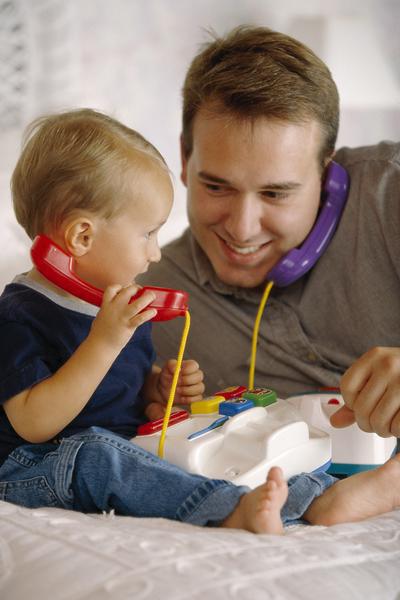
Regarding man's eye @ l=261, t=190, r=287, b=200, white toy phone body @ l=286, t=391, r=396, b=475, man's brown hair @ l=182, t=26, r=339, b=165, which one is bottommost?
white toy phone body @ l=286, t=391, r=396, b=475

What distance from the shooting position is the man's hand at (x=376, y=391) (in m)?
1.27

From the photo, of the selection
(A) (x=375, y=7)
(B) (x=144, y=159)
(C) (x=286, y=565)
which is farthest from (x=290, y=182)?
(A) (x=375, y=7)

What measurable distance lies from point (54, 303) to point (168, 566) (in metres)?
0.51

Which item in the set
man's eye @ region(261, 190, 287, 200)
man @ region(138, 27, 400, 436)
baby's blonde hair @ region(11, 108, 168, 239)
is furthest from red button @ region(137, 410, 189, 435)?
man's eye @ region(261, 190, 287, 200)

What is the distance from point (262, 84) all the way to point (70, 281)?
65cm

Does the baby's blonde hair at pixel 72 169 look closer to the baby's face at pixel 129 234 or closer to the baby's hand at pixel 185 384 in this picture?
the baby's face at pixel 129 234

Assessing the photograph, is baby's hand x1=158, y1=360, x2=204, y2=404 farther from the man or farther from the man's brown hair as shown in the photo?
the man's brown hair

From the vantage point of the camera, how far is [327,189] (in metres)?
1.77

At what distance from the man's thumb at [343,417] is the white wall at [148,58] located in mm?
1175

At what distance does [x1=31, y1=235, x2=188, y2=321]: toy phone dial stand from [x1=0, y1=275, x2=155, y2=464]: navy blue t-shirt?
0.18 ft

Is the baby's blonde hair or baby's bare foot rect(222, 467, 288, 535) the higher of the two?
the baby's blonde hair

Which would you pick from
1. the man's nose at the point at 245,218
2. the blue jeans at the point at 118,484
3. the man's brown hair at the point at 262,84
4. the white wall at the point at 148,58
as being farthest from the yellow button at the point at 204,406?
the white wall at the point at 148,58

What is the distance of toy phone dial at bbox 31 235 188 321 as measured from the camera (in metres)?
1.19

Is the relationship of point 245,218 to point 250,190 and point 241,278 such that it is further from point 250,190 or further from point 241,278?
point 241,278
